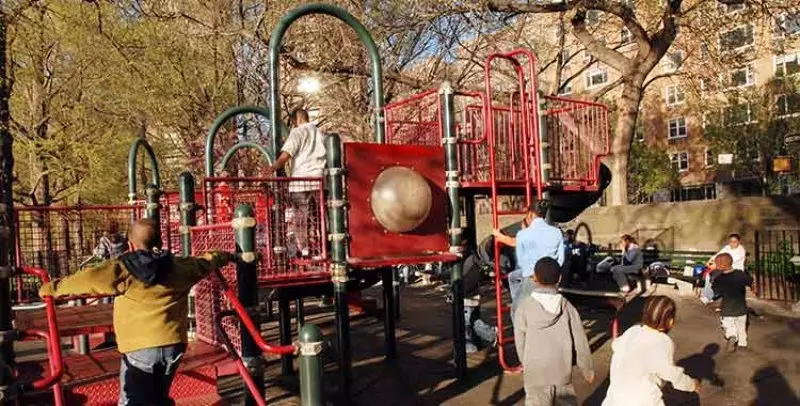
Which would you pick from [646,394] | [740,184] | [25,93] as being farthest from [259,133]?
[740,184]

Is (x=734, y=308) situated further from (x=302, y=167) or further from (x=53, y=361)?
(x=53, y=361)

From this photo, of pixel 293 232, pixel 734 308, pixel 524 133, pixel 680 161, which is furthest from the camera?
pixel 680 161

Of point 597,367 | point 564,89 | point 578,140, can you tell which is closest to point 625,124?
point 578,140

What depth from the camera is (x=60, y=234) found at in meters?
9.67

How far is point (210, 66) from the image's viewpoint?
20.0 meters

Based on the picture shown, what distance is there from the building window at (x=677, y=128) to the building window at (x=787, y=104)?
989 centimetres

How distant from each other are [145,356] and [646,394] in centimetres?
311

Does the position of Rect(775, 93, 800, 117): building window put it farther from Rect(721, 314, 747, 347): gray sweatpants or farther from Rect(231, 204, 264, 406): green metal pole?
Rect(231, 204, 264, 406): green metal pole

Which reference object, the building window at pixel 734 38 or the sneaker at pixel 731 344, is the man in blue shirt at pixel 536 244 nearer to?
the sneaker at pixel 731 344

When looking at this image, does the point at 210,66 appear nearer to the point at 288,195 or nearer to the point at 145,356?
the point at 288,195

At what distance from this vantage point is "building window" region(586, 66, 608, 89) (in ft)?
169

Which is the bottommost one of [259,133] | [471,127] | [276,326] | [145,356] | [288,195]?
[276,326]

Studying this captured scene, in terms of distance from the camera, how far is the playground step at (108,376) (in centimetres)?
501

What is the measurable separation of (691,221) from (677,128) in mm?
35229
